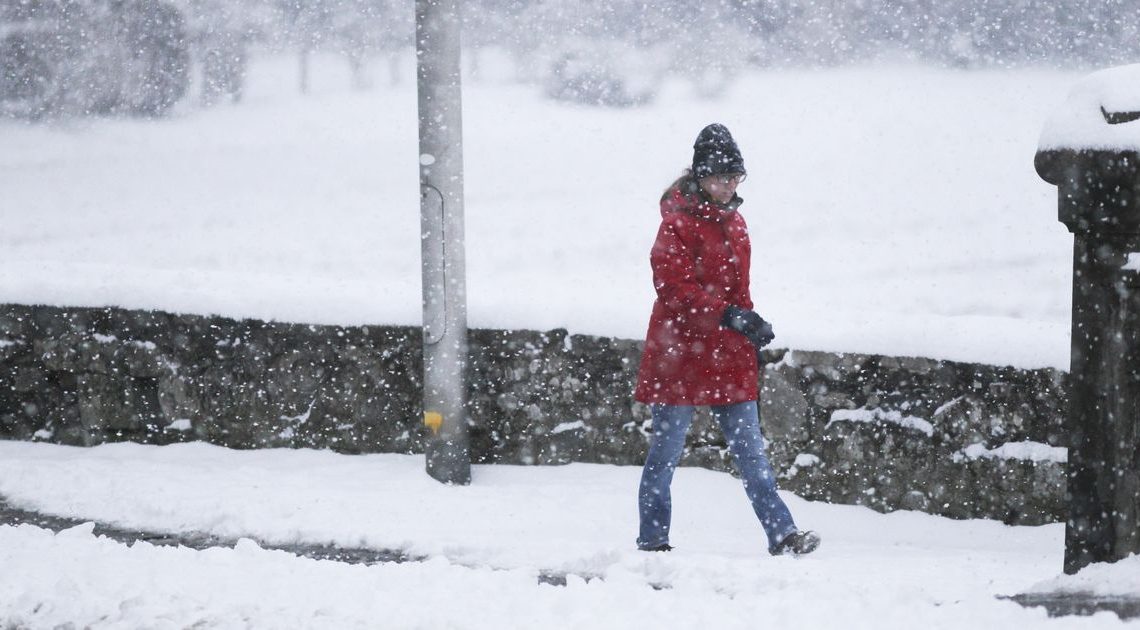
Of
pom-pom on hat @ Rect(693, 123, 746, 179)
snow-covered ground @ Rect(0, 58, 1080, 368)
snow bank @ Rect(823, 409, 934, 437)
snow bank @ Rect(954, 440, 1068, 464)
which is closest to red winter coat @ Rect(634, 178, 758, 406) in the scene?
pom-pom on hat @ Rect(693, 123, 746, 179)

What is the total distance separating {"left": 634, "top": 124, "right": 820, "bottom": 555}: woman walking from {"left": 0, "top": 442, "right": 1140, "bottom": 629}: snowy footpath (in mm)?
316

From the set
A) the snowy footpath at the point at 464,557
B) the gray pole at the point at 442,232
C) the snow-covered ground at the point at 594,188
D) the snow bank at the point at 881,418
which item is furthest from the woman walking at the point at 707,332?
the snow-covered ground at the point at 594,188

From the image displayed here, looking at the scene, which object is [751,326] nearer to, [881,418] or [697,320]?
[697,320]

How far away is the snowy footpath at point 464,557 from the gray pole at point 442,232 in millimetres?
286

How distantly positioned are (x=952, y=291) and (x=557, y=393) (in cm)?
631

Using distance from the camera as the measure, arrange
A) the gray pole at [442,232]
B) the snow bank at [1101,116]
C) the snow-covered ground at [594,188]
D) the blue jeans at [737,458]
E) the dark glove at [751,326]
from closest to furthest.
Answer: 1. the snow bank at [1101,116]
2. the dark glove at [751,326]
3. the blue jeans at [737,458]
4. the gray pole at [442,232]
5. the snow-covered ground at [594,188]

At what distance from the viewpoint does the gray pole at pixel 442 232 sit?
537 cm

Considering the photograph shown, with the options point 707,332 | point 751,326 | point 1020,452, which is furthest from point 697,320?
point 1020,452

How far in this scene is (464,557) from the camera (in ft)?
14.3

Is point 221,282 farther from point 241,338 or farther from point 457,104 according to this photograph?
point 457,104

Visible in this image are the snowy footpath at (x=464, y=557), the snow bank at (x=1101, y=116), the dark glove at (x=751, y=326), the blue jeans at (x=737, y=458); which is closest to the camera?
the snow bank at (x=1101, y=116)

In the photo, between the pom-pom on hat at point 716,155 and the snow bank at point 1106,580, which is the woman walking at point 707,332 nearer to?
the pom-pom on hat at point 716,155

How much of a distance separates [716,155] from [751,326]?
1.98ft

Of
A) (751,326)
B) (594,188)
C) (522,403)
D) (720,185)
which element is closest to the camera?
(751,326)
